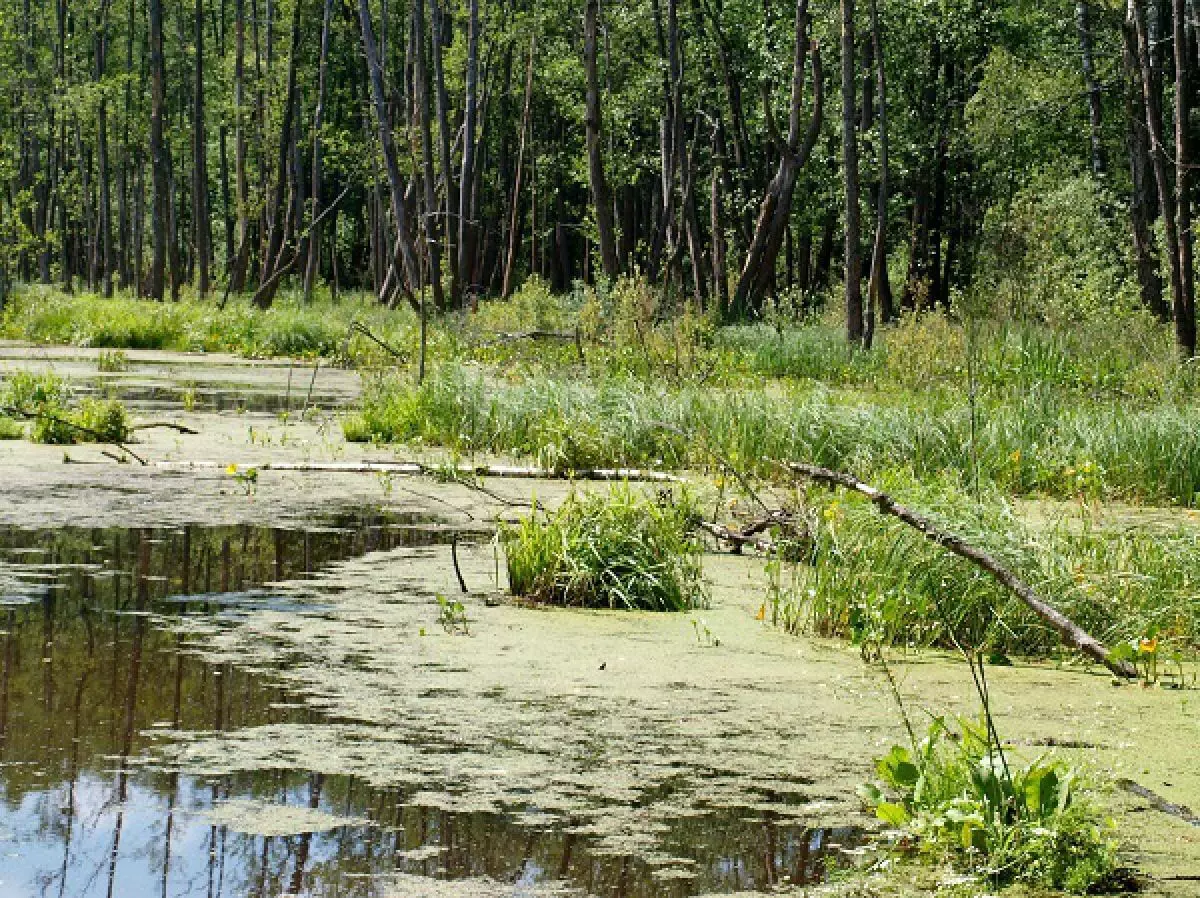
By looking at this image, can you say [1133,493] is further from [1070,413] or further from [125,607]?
[125,607]

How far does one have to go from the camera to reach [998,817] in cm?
449

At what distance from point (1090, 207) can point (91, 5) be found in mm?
30136

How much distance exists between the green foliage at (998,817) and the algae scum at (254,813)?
0.78 ft

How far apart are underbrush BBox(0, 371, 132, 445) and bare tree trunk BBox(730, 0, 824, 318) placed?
13.5m

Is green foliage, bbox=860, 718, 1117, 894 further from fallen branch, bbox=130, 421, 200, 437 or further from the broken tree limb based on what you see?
fallen branch, bbox=130, 421, 200, 437

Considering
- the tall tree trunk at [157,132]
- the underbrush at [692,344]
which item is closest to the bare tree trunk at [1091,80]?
the underbrush at [692,344]

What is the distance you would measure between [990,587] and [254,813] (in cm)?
379

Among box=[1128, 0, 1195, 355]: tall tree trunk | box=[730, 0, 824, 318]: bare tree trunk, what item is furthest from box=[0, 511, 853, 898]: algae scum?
box=[730, 0, 824, 318]: bare tree trunk

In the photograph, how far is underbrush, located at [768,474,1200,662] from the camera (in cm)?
742

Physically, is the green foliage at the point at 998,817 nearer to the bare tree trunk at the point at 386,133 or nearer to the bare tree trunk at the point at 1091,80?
the bare tree trunk at the point at 386,133

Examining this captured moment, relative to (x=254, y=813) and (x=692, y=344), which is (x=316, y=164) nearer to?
(x=692, y=344)

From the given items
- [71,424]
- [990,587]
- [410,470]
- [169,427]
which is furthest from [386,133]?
[990,587]

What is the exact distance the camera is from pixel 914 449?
39.8 feet

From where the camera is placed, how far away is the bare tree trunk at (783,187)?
2567 centimetres
